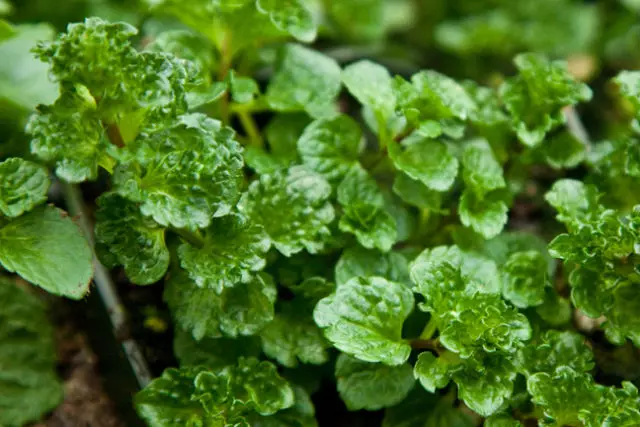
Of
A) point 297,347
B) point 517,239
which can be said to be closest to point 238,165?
point 297,347

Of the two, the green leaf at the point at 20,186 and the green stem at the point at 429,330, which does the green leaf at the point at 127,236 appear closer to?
the green leaf at the point at 20,186

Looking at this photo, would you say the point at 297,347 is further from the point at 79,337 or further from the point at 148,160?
the point at 79,337

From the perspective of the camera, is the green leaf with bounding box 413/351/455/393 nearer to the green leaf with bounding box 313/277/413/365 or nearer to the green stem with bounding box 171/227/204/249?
the green leaf with bounding box 313/277/413/365

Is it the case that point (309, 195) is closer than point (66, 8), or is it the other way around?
point (309, 195)

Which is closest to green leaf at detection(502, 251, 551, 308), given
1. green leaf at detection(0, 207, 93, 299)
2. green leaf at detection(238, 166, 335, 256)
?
green leaf at detection(238, 166, 335, 256)

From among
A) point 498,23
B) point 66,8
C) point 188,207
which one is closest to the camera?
point 188,207
